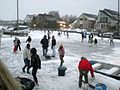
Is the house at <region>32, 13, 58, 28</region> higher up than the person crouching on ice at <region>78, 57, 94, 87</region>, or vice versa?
the house at <region>32, 13, 58, 28</region>

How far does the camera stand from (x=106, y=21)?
86.0 metres

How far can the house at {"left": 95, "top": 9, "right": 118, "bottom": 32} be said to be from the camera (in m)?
84.8

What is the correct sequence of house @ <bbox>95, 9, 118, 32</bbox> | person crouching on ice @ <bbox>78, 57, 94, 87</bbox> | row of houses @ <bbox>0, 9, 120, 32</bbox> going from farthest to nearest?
row of houses @ <bbox>0, 9, 120, 32</bbox>
house @ <bbox>95, 9, 118, 32</bbox>
person crouching on ice @ <bbox>78, 57, 94, 87</bbox>

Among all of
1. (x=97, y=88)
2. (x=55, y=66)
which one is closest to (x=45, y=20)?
(x=55, y=66)

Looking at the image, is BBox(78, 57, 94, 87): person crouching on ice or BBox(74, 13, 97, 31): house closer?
BBox(78, 57, 94, 87): person crouching on ice

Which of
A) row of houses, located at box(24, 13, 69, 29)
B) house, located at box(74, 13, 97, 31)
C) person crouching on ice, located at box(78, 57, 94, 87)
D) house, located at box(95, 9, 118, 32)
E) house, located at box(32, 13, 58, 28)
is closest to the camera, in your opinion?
person crouching on ice, located at box(78, 57, 94, 87)

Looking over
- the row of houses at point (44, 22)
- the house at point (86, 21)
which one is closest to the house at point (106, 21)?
the house at point (86, 21)

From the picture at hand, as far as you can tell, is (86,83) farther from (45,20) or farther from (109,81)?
(45,20)

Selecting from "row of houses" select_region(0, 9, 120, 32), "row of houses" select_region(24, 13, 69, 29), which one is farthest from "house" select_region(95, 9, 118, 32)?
"row of houses" select_region(24, 13, 69, 29)

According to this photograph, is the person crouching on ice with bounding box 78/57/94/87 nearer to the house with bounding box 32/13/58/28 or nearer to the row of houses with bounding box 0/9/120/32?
the row of houses with bounding box 0/9/120/32

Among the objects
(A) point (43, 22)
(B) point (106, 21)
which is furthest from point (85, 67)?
(A) point (43, 22)

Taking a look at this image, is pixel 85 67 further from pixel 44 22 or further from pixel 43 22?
pixel 44 22

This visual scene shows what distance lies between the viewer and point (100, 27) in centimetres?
Answer: 8688

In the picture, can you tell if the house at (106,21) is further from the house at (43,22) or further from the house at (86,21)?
the house at (43,22)
